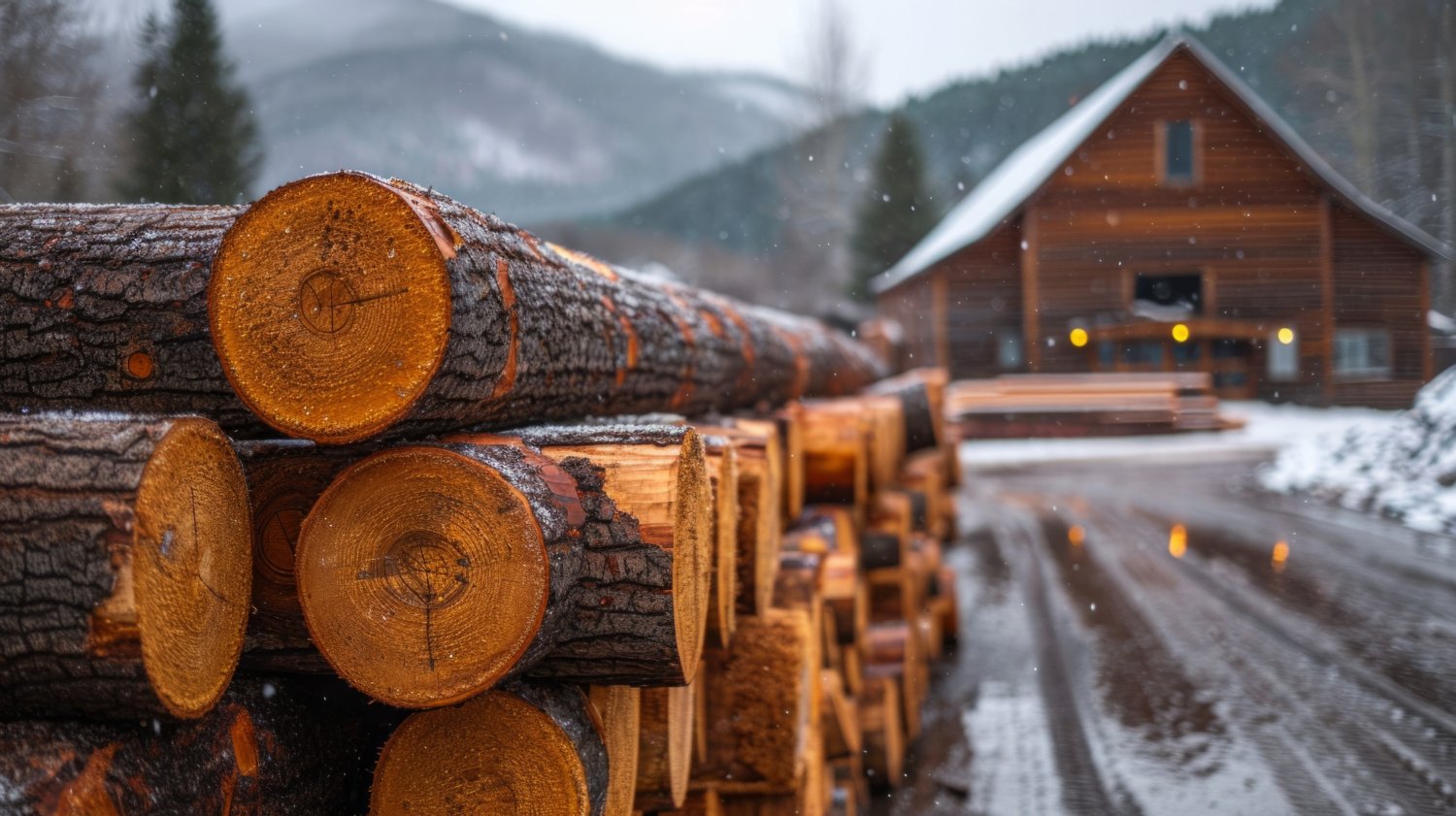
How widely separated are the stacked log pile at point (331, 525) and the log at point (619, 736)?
0.01 m

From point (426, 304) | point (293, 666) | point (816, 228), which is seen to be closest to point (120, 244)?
point (426, 304)

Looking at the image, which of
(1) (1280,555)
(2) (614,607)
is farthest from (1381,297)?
(2) (614,607)

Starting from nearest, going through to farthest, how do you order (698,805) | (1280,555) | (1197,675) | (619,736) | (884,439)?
(619,736), (698,805), (1197,675), (884,439), (1280,555)

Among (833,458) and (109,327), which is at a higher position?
(109,327)

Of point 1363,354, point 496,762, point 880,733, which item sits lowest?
point 880,733

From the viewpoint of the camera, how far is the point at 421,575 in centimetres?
173

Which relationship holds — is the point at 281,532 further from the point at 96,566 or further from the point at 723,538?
the point at 723,538

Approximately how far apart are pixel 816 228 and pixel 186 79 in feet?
127

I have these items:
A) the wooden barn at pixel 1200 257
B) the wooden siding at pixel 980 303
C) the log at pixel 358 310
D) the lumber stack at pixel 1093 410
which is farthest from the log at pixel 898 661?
the wooden siding at pixel 980 303

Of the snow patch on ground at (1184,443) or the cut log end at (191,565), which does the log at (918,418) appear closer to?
the cut log end at (191,565)

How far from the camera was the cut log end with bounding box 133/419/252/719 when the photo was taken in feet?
→ 4.89

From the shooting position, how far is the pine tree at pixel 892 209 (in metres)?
43.4

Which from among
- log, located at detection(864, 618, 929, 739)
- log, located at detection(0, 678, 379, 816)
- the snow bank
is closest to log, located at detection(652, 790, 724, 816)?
log, located at detection(0, 678, 379, 816)

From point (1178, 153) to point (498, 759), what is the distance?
24.7 metres
